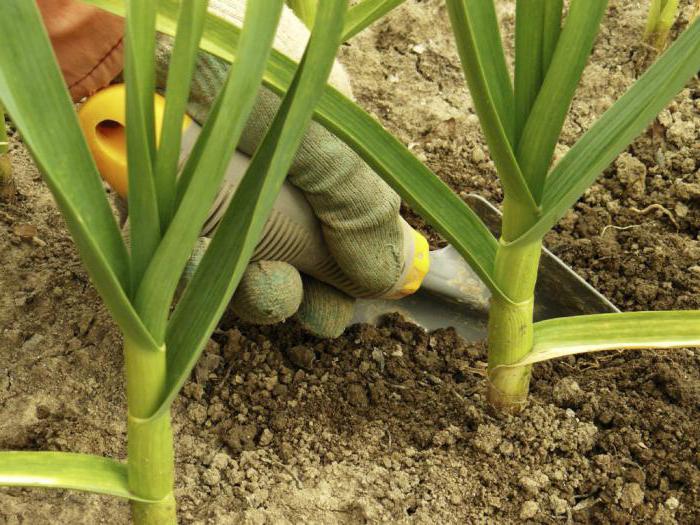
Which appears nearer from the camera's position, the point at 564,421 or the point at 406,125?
the point at 564,421

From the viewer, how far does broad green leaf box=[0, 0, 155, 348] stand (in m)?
0.68

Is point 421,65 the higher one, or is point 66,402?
point 421,65

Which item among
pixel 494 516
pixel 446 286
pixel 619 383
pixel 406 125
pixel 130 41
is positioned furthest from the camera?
pixel 406 125

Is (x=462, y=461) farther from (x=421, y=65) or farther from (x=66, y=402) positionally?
(x=421, y=65)

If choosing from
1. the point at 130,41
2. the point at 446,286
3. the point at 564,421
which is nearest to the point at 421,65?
the point at 446,286

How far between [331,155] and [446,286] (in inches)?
14.7

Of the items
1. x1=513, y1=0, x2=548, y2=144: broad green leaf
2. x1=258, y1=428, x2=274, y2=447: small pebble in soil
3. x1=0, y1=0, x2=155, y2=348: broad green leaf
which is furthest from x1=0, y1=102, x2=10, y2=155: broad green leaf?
x1=513, y1=0, x2=548, y2=144: broad green leaf

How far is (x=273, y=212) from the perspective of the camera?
1217 mm

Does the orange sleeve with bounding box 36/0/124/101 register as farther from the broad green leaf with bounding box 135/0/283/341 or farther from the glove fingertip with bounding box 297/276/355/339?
the glove fingertip with bounding box 297/276/355/339

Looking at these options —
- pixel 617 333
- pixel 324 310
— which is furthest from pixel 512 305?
pixel 324 310

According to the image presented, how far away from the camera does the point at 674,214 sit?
162cm

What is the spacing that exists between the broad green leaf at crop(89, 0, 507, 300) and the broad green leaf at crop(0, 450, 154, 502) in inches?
16.5

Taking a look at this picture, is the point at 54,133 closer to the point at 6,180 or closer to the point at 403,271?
the point at 403,271

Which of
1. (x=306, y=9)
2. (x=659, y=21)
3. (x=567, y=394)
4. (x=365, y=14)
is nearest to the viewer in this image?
(x=365, y=14)
